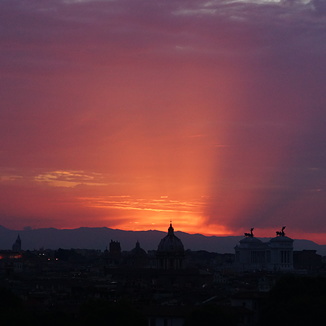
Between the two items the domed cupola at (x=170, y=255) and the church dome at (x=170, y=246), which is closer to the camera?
the domed cupola at (x=170, y=255)

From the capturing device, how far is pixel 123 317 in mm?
62375

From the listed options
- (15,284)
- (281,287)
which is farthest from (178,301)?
(15,284)

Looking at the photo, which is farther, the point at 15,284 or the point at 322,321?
the point at 15,284

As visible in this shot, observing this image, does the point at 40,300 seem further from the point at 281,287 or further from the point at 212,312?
the point at 212,312

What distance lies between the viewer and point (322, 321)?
207 ft

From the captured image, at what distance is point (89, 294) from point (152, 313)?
3488 centimetres

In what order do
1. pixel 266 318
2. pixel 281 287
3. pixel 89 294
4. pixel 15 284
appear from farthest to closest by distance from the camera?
pixel 15 284 → pixel 89 294 → pixel 281 287 → pixel 266 318

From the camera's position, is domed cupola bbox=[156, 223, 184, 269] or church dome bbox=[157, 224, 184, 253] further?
church dome bbox=[157, 224, 184, 253]

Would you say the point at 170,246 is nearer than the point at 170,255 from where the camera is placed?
No

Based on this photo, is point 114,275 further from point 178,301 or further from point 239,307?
point 239,307

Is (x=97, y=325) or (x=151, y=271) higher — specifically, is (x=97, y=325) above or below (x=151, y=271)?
below

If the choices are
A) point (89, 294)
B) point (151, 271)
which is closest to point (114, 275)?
point (151, 271)

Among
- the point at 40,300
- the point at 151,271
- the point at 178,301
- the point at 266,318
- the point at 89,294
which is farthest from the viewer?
the point at 151,271

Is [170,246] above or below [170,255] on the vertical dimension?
above
